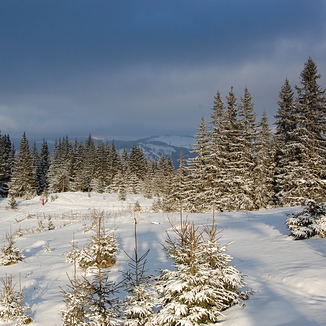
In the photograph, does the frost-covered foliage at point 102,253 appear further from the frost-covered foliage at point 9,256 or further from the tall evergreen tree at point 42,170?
the tall evergreen tree at point 42,170

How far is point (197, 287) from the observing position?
4.33 meters

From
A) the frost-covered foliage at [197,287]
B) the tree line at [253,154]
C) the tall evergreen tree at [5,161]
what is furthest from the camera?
the tall evergreen tree at [5,161]

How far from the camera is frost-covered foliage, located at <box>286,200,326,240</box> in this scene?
836 centimetres

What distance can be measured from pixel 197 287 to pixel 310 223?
6.13 metres

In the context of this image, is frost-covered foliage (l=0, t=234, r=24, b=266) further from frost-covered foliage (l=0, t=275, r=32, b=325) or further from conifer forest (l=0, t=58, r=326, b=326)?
frost-covered foliage (l=0, t=275, r=32, b=325)

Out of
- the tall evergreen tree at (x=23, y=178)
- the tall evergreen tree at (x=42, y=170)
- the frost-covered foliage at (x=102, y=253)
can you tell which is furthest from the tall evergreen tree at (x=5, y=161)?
the frost-covered foliage at (x=102, y=253)

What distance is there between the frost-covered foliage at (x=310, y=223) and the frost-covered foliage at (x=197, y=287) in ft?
14.8

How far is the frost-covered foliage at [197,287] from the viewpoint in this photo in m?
4.20

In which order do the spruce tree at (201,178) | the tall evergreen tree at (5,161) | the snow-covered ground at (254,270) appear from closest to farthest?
the snow-covered ground at (254,270) → the spruce tree at (201,178) → the tall evergreen tree at (5,161)

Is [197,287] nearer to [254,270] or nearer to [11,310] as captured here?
[254,270]

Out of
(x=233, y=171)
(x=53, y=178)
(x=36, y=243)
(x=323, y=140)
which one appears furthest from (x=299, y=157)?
(x=53, y=178)

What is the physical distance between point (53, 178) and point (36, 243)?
48367mm

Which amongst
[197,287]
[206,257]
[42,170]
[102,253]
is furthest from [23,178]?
[197,287]

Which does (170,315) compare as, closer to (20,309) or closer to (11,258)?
(20,309)
